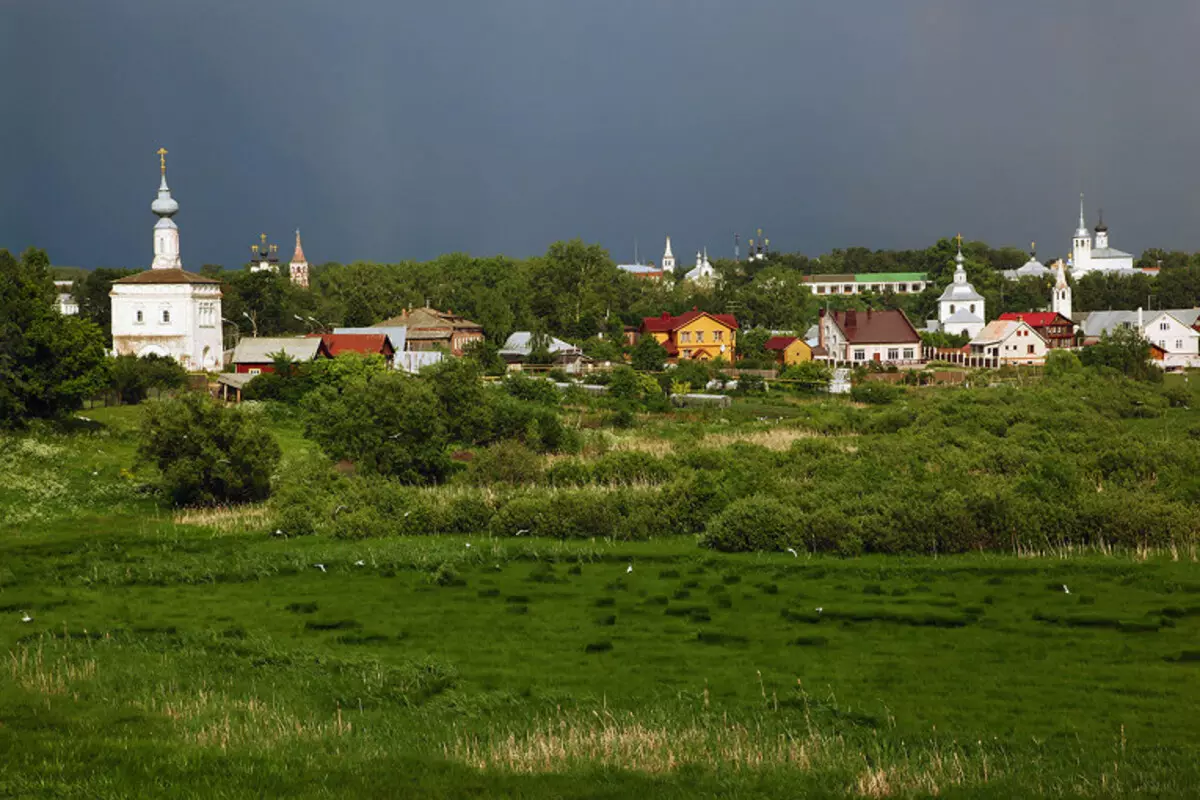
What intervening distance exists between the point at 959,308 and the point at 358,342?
49.1 m

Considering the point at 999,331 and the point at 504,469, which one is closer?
the point at 504,469

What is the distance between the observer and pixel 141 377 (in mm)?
51094

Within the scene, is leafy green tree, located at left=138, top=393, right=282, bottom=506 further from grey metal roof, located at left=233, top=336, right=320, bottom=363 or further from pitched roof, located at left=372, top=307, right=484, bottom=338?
pitched roof, located at left=372, top=307, right=484, bottom=338

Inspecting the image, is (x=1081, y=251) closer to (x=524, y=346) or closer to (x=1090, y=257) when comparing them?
(x=1090, y=257)

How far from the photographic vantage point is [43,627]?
68.8 feet

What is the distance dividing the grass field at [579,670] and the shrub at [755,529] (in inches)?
23.8

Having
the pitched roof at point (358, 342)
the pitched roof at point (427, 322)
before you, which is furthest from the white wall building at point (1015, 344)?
the pitched roof at point (358, 342)

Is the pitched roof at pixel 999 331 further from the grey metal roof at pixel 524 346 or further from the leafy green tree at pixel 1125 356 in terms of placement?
the grey metal roof at pixel 524 346

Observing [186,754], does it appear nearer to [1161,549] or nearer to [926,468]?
[1161,549]

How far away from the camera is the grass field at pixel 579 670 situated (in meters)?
13.4

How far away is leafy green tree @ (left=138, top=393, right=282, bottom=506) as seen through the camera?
32438 mm

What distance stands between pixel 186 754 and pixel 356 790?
212 centimetres

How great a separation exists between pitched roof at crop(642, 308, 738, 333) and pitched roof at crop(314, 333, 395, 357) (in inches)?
829

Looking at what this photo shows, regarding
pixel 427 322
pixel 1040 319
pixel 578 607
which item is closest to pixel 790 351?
pixel 427 322
